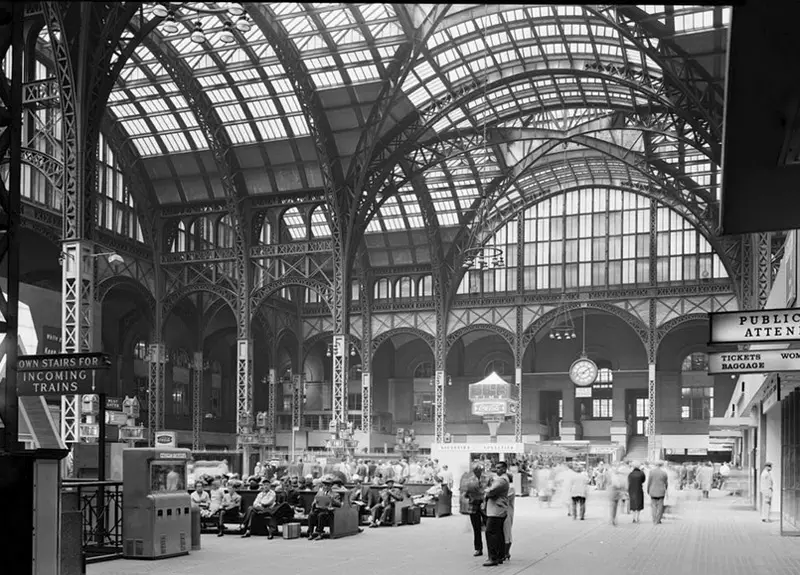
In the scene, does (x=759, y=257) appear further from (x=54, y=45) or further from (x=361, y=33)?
(x=54, y=45)

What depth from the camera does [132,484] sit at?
1709cm

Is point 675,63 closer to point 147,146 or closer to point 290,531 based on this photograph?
point 290,531

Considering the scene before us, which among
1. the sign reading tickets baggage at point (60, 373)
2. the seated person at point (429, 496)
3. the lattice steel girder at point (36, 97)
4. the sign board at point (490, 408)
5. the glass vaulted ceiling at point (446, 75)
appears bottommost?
the seated person at point (429, 496)

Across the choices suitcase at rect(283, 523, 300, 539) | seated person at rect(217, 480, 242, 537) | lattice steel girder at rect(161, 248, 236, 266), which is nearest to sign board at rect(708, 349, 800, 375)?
suitcase at rect(283, 523, 300, 539)

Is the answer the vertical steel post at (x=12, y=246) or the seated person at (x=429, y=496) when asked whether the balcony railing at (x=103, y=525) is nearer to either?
the vertical steel post at (x=12, y=246)

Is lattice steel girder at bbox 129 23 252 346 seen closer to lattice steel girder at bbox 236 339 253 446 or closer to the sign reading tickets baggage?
lattice steel girder at bbox 236 339 253 446

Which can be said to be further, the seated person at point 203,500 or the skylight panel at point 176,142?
the skylight panel at point 176,142

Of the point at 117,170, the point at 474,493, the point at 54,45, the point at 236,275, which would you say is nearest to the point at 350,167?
the point at 236,275

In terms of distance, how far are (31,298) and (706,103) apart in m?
24.8

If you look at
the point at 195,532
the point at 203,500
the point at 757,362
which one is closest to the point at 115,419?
the point at 203,500

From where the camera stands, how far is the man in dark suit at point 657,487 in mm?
25528

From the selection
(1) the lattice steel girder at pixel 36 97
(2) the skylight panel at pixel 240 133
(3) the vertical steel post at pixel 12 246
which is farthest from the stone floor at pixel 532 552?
(2) the skylight panel at pixel 240 133

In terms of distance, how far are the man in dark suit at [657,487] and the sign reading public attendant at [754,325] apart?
12952mm

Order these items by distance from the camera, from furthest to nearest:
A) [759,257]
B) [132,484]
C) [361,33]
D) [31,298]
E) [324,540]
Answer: [361,33], [31,298], [759,257], [324,540], [132,484]
